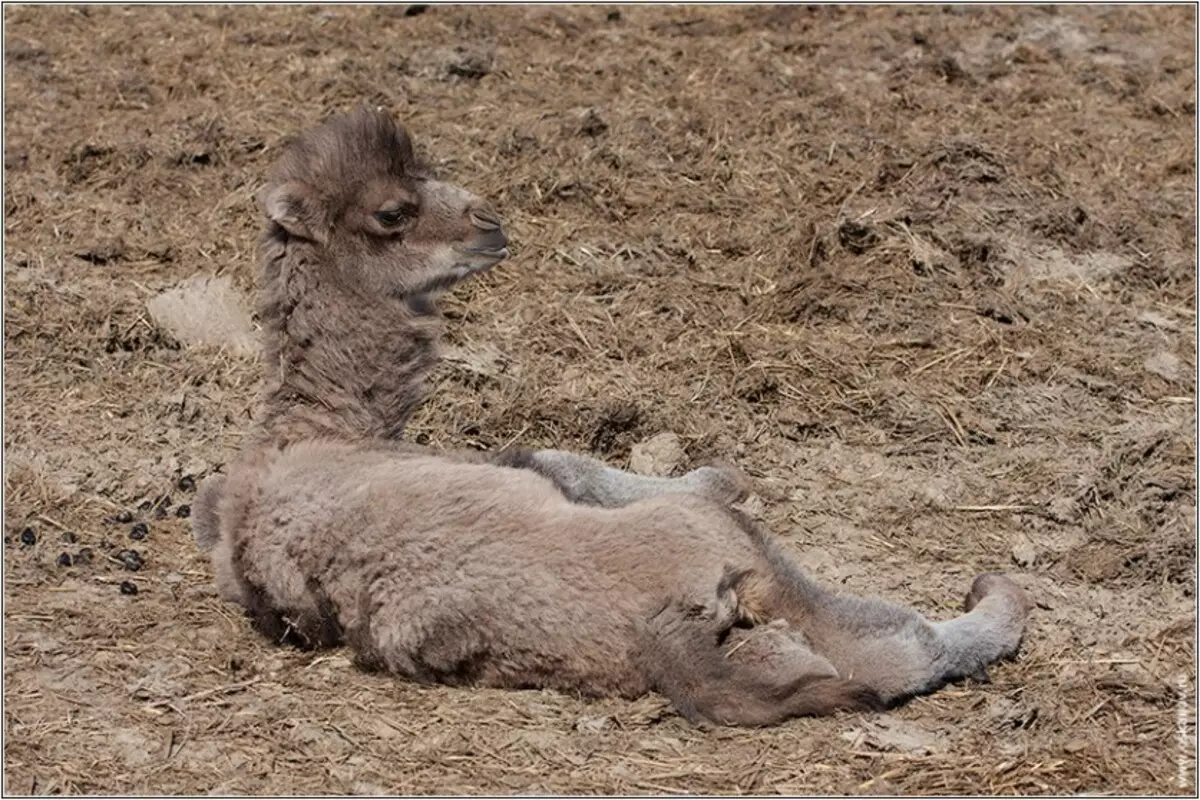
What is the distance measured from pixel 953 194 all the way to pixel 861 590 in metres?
3.75

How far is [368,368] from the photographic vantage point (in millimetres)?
7016

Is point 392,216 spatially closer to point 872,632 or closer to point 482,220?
point 482,220

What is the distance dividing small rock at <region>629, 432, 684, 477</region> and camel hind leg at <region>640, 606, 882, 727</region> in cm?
230

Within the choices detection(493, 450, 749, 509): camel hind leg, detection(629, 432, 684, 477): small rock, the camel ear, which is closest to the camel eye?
the camel ear

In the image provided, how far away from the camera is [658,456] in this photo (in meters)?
8.18

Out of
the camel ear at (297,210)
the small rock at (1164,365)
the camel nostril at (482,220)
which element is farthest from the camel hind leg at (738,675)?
the small rock at (1164,365)

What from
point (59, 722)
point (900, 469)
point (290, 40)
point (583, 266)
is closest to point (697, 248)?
point (583, 266)

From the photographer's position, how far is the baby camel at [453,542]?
5816 millimetres

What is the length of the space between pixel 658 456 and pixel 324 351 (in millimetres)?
1883

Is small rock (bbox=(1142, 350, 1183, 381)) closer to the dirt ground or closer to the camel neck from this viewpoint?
the dirt ground

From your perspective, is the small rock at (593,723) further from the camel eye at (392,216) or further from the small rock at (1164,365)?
the small rock at (1164,365)

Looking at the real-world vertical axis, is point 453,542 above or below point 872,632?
above

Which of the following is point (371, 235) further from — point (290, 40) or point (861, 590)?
point (290, 40)

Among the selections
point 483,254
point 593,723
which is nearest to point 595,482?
point 483,254
